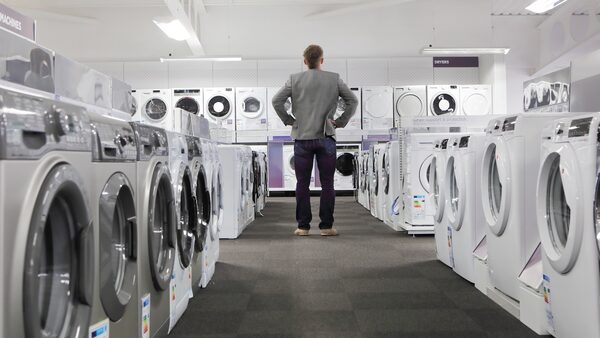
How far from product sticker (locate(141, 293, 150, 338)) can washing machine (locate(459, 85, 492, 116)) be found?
8.94 m

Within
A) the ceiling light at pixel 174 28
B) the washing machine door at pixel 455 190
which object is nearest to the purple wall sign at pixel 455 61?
the ceiling light at pixel 174 28

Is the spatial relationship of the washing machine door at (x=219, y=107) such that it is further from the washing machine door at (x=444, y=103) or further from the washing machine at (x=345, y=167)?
the washing machine door at (x=444, y=103)

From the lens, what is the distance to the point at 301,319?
87.8 inches

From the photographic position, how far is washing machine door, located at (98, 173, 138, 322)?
1371 mm

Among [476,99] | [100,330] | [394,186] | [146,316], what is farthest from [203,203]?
[476,99]

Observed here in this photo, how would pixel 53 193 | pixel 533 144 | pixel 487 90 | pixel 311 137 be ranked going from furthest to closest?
pixel 487 90
pixel 311 137
pixel 533 144
pixel 53 193

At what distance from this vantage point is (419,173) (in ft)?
14.4

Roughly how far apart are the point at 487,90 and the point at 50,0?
843 cm

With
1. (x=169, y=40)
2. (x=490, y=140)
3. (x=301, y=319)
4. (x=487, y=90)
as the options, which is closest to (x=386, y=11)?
(x=487, y=90)

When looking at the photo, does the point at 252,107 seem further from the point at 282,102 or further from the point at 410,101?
the point at 282,102

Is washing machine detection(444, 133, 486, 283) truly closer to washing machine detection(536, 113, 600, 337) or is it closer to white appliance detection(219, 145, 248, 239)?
washing machine detection(536, 113, 600, 337)

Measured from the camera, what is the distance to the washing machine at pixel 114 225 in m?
1.34

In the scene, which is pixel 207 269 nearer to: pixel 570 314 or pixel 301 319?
pixel 301 319

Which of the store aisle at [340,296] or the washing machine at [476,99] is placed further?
the washing machine at [476,99]
